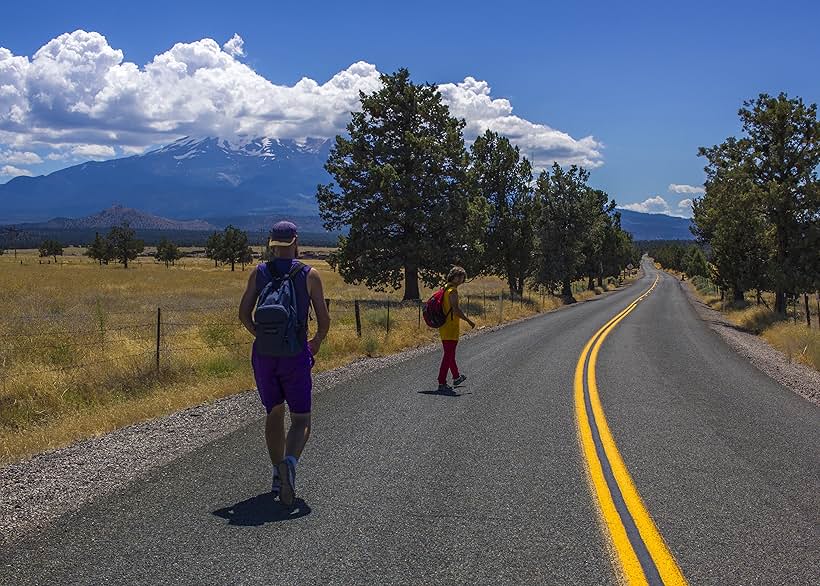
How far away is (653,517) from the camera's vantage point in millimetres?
4637

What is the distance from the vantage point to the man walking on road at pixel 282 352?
190 inches

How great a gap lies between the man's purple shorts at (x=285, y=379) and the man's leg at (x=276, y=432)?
0.06 meters

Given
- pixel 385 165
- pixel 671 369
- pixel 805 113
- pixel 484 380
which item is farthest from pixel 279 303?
pixel 805 113

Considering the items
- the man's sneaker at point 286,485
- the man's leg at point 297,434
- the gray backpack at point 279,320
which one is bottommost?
the man's sneaker at point 286,485

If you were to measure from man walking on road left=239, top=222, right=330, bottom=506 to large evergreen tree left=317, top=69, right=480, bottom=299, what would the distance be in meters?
26.7

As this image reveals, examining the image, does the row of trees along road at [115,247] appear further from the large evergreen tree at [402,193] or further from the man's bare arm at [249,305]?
the man's bare arm at [249,305]

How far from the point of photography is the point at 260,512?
4.70m

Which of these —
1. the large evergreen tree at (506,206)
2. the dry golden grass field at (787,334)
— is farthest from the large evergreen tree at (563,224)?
the dry golden grass field at (787,334)

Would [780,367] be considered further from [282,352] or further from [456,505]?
[282,352]

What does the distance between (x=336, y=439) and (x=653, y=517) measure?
3361mm

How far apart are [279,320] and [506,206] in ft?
128

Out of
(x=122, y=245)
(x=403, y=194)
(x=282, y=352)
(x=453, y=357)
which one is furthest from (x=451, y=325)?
(x=122, y=245)

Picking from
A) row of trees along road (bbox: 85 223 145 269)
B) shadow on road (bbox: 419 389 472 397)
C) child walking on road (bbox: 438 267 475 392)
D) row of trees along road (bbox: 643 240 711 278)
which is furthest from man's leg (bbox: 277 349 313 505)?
row of trees along road (bbox: 85 223 145 269)

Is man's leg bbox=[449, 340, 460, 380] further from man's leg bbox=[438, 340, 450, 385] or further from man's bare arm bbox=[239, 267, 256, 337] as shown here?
man's bare arm bbox=[239, 267, 256, 337]
